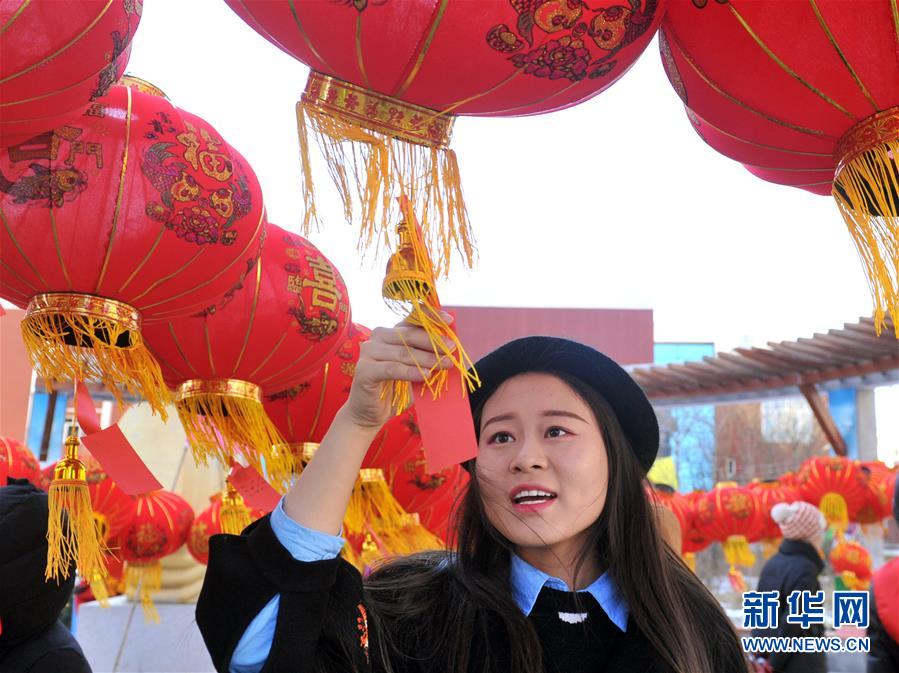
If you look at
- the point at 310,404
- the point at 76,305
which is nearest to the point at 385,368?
the point at 76,305

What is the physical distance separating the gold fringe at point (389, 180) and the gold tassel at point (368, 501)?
1766 millimetres

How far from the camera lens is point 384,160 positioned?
4.17 ft

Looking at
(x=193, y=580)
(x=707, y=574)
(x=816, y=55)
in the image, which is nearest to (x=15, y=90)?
(x=816, y=55)

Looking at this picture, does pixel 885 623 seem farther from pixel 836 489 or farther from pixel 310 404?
pixel 836 489

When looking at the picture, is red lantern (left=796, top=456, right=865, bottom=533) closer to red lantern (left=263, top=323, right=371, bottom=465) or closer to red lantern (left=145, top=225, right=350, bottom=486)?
red lantern (left=263, top=323, right=371, bottom=465)

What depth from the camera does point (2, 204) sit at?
162 centimetres

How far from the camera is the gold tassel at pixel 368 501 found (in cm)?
295

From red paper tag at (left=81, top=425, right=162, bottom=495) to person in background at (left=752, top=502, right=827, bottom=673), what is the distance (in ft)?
11.1

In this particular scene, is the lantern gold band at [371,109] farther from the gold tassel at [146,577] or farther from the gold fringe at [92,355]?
the gold tassel at [146,577]

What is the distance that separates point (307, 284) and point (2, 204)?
2.68 ft

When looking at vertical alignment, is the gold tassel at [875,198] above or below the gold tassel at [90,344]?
above

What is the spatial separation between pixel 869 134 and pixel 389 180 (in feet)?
2.34

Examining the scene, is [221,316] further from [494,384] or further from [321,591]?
[321,591]

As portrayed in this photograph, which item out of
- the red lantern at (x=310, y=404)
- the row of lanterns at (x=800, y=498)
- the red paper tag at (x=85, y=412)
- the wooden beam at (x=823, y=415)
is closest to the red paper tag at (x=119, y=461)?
the red paper tag at (x=85, y=412)
